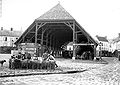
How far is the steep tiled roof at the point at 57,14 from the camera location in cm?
3111

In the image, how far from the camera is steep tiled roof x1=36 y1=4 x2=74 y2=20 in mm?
31109

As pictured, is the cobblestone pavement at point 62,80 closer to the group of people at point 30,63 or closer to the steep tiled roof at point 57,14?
the group of people at point 30,63

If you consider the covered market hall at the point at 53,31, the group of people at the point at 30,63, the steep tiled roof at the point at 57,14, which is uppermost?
the steep tiled roof at the point at 57,14

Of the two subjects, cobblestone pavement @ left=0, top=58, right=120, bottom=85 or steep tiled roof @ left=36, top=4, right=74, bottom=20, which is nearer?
cobblestone pavement @ left=0, top=58, right=120, bottom=85

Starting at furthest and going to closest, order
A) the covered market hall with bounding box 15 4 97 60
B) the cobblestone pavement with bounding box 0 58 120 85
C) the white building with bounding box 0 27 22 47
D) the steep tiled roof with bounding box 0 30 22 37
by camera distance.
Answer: the steep tiled roof with bounding box 0 30 22 37
the white building with bounding box 0 27 22 47
the covered market hall with bounding box 15 4 97 60
the cobblestone pavement with bounding box 0 58 120 85

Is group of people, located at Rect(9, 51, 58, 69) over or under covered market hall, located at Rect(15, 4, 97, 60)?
under

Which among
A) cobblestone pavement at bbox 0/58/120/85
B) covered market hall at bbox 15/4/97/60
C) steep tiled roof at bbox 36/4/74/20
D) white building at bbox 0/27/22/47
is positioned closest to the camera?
cobblestone pavement at bbox 0/58/120/85

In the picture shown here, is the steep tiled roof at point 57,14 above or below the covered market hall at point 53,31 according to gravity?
above

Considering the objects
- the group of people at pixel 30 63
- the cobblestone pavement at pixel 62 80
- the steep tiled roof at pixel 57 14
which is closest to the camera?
the cobblestone pavement at pixel 62 80

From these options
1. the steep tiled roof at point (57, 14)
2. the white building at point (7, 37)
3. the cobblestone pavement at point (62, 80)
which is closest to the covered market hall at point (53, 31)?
the steep tiled roof at point (57, 14)

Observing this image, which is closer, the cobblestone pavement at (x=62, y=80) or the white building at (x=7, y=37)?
the cobblestone pavement at (x=62, y=80)

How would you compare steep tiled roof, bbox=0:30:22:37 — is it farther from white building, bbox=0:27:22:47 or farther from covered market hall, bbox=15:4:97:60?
covered market hall, bbox=15:4:97:60

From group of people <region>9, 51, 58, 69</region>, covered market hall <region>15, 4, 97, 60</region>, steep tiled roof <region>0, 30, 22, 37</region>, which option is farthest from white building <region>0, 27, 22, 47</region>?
group of people <region>9, 51, 58, 69</region>

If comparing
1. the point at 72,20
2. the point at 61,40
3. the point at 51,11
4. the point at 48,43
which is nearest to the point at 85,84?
the point at 72,20
